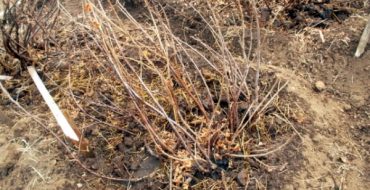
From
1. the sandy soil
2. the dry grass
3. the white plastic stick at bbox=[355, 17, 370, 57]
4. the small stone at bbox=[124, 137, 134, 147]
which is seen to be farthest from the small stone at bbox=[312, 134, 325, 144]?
the small stone at bbox=[124, 137, 134, 147]

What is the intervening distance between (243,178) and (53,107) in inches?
41.0

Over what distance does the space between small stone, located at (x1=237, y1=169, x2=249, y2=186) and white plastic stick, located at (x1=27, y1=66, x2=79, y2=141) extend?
30.1 inches

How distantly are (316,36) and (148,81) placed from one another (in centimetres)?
103

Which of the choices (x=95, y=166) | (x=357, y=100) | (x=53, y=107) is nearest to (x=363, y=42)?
(x=357, y=100)

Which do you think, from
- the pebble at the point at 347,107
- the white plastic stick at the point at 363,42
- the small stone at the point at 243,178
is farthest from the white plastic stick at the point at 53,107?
the white plastic stick at the point at 363,42

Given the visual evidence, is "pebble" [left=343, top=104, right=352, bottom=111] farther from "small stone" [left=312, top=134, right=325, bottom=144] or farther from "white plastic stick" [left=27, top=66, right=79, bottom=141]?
"white plastic stick" [left=27, top=66, right=79, bottom=141]

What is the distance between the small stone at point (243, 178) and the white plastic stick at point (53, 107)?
0.76 meters

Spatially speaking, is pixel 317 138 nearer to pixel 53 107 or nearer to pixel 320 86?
pixel 320 86

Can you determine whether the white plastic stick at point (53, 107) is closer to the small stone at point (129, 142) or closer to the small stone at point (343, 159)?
the small stone at point (129, 142)

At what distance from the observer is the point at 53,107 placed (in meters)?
2.20

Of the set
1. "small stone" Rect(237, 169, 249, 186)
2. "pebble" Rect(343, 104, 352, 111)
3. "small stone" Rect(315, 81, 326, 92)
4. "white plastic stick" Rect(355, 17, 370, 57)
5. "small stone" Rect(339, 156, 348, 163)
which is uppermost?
"white plastic stick" Rect(355, 17, 370, 57)

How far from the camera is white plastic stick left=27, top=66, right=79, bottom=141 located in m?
1.99

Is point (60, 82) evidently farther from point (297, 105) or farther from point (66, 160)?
point (297, 105)

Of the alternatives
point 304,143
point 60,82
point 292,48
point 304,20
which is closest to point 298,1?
point 304,20
